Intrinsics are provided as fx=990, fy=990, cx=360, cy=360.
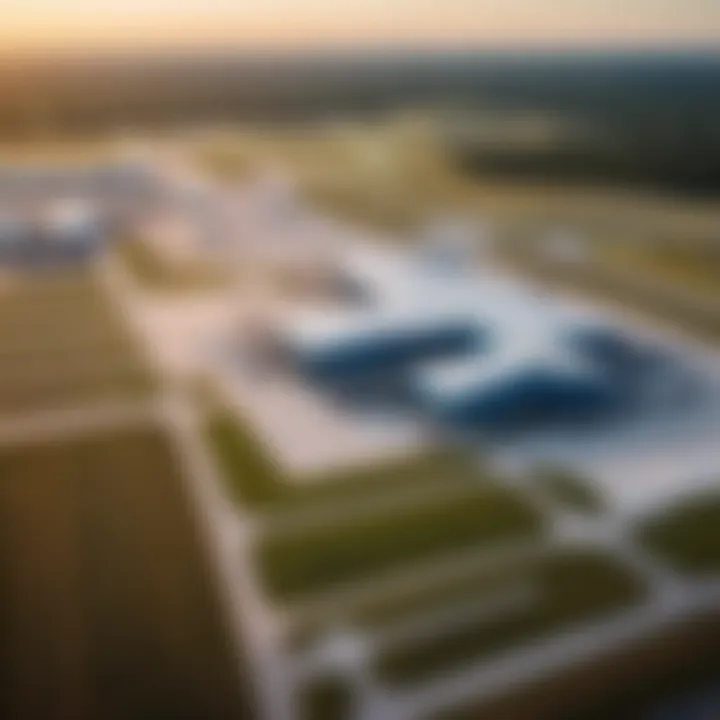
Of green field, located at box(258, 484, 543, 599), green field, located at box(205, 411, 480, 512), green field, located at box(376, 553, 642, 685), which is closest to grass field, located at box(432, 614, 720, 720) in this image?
green field, located at box(376, 553, 642, 685)

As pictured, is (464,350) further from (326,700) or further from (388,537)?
(326,700)

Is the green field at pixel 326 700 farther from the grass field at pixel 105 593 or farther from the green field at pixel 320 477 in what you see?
the green field at pixel 320 477

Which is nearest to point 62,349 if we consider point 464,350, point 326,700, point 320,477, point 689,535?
point 320,477

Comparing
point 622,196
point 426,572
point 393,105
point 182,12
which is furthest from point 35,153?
point 426,572

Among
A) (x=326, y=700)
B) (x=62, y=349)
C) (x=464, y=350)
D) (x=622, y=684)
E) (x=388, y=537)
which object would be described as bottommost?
(x=622, y=684)

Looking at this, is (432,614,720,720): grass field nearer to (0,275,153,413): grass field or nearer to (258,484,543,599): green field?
(258,484,543,599): green field

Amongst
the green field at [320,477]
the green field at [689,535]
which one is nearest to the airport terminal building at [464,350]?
the green field at [320,477]
